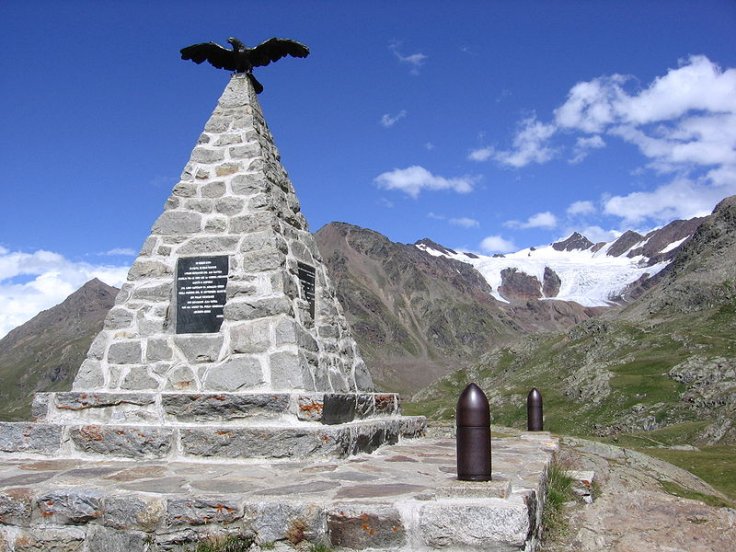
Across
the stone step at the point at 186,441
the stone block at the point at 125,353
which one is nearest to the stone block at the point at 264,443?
the stone step at the point at 186,441

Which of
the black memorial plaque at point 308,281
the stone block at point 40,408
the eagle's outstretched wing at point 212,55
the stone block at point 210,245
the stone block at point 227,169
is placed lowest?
the stone block at point 40,408

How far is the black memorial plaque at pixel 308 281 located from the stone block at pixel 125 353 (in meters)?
2.58

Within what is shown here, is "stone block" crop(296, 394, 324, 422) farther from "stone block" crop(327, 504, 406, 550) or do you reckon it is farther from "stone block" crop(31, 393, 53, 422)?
"stone block" crop(31, 393, 53, 422)

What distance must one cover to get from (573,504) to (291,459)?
11.4 ft

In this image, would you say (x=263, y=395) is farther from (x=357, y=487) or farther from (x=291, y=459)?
(x=357, y=487)

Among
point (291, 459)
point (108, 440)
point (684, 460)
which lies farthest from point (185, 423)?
point (684, 460)

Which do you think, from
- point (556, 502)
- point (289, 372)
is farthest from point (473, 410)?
point (289, 372)

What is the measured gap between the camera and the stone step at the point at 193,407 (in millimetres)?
7914

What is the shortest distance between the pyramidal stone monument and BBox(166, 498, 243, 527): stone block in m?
2.12

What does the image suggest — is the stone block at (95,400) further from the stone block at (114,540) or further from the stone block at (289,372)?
the stone block at (114,540)

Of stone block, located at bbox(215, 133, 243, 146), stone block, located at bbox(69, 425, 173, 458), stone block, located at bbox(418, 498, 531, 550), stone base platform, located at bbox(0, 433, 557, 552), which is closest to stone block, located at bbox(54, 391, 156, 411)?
stone block, located at bbox(69, 425, 173, 458)

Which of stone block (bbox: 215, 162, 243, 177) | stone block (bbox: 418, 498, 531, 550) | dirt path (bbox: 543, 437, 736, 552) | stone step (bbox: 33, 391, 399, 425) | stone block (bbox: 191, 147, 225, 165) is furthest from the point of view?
stone block (bbox: 191, 147, 225, 165)

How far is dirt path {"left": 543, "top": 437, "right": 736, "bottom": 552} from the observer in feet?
21.0

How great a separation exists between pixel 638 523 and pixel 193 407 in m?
5.48
